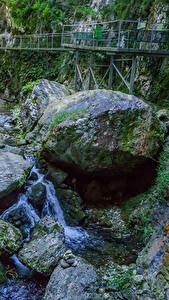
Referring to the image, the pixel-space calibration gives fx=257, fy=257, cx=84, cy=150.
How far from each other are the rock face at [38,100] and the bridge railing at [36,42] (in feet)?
18.2

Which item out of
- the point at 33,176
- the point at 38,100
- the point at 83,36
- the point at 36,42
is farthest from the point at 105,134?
the point at 36,42

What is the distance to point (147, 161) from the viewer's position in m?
6.98

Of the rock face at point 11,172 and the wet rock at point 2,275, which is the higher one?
the rock face at point 11,172

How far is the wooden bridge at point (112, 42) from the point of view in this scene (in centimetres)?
931

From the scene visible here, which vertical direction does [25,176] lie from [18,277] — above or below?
above

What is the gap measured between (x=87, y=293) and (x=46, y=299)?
0.70 m

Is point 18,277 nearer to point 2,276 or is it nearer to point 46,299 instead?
point 2,276

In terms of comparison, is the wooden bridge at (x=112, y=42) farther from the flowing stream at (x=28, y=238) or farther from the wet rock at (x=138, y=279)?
the wet rock at (x=138, y=279)

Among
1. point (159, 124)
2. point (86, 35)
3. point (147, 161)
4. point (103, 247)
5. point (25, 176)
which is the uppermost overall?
point (86, 35)

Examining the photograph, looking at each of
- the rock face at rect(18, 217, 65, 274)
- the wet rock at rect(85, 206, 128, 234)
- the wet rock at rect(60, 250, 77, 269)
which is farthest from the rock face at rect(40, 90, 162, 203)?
the wet rock at rect(60, 250, 77, 269)

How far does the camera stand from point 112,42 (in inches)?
425

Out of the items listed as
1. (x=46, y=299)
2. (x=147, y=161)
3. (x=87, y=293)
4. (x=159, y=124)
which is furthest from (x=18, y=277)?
(x=159, y=124)

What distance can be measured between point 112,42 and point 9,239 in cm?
883

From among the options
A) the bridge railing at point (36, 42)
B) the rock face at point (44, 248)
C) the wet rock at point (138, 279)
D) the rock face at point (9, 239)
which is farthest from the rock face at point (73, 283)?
the bridge railing at point (36, 42)
